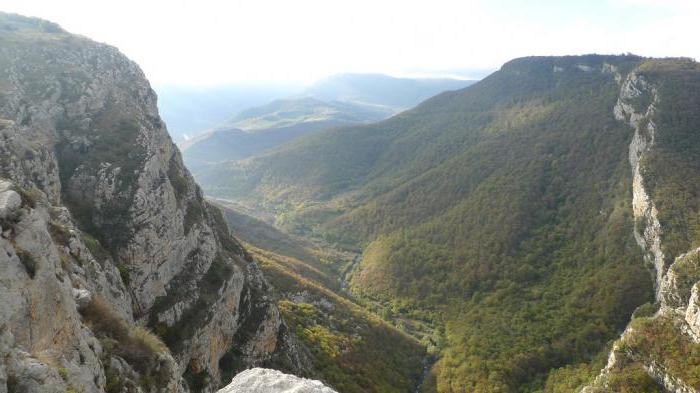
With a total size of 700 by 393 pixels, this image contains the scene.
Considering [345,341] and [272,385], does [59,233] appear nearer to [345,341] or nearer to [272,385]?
[272,385]

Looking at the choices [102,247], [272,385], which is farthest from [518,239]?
[272,385]

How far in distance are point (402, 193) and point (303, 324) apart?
3937 inches

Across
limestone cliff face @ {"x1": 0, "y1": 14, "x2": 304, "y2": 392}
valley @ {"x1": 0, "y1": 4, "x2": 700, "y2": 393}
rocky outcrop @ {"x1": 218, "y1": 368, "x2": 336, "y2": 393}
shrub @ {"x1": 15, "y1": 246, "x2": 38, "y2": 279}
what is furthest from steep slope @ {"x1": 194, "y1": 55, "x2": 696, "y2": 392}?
Answer: shrub @ {"x1": 15, "y1": 246, "x2": 38, "y2": 279}

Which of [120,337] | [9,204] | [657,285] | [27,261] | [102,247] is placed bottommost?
[657,285]

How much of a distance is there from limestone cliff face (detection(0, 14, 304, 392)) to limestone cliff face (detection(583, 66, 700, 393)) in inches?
1609

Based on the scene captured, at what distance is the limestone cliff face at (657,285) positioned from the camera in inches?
1921

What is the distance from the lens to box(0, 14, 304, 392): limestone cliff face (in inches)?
564

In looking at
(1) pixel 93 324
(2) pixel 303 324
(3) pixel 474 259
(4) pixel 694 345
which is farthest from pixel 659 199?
(1) pixel 93 324

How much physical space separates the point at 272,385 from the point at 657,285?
305 ft

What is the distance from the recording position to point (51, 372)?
11977 mm

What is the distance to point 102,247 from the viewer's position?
1201 inches

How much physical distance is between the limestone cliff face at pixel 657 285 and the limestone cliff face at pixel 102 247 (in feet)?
134

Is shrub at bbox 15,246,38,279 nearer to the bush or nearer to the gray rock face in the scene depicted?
the gray rock face

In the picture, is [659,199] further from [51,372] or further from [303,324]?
[51,372]
